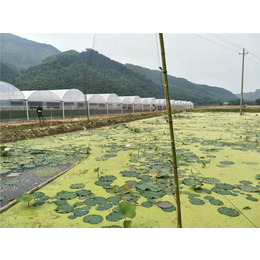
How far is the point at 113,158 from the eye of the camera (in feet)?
14.1

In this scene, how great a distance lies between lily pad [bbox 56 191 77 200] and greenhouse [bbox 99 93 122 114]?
64.3 ft

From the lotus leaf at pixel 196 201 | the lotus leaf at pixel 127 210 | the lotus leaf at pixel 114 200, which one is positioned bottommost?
the lotus leaf at pixel 196 201

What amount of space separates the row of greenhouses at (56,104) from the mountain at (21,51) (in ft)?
141

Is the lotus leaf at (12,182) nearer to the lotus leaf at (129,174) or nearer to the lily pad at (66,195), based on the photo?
the lily pad at (66,195)

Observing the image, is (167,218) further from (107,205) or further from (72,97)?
(72,97)

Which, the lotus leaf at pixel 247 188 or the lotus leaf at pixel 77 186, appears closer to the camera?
the lotus leaf at pixel 247 188

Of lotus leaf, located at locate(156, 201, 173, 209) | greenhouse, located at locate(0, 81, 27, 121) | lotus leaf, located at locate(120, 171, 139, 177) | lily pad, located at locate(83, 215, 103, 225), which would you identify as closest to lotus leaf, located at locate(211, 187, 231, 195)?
lotus leaf, located at locate(156, 201, 173, 209)

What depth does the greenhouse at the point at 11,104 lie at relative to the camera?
1409 centimetres

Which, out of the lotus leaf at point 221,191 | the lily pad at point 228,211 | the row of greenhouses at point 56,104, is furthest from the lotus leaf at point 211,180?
the row of greenhouses at point 56,104

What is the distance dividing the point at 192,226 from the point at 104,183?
133 centimetres

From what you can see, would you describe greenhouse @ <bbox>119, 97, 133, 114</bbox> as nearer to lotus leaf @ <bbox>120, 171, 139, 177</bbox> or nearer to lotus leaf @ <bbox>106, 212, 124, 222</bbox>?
lotus leaf @ <bbox>120, 171, 139, 177</bbox>

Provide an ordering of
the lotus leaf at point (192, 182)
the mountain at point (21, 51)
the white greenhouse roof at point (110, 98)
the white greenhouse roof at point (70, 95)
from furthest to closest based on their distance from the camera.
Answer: the mountain at point (21, 51) → the white greenhouse roof at point (110, 98) → the white greenhouse roof at point (70, 95) → the lotus leaf at point (192, 182)

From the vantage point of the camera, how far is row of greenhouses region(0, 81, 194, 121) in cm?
1436

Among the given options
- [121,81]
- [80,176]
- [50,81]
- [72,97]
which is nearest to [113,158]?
[80,176]
